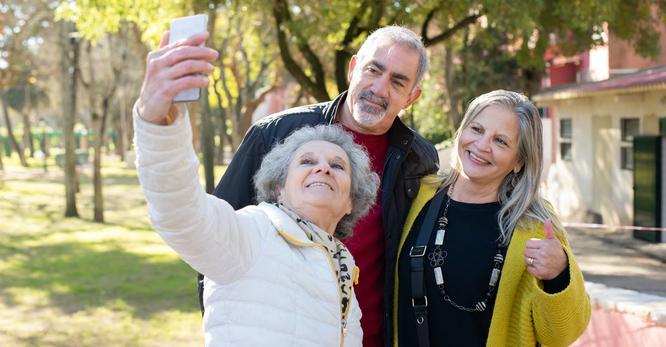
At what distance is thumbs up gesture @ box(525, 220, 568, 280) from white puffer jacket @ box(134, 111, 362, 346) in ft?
2.47

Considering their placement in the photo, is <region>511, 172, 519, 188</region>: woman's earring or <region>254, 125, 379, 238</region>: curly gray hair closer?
<region>254, 125, 379, 238</region>: curly gray hair

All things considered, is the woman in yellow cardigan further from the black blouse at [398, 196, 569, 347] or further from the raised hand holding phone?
the raised hand holding phone

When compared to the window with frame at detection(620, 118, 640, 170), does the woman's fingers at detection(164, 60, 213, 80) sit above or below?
above

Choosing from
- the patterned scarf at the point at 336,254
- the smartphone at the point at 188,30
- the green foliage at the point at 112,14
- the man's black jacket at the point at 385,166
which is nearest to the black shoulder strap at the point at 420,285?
the man's black jacket at the point at 385,166

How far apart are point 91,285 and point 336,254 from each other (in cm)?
1069

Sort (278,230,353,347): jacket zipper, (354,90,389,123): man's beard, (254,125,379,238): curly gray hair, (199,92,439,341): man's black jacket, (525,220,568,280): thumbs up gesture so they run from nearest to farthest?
(278,230,353,347): jacket zipper < (254,125,379,238): curly gray hair < (525,220,568,280): thumbs up gesture < (199,92,439,341): man's black jacket < (354,90,389,123): man's beard

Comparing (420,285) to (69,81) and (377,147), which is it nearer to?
(377,147)

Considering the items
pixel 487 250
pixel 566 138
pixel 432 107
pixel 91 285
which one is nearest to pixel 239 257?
pixel 487 250

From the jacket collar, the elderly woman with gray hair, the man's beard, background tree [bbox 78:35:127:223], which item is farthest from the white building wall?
the jacket collar

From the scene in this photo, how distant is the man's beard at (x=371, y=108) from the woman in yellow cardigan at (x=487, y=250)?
36cm

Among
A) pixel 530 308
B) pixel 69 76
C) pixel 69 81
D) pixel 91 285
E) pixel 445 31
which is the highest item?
pixel 445 31

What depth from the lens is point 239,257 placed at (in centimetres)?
236

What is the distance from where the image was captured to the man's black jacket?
3.54 meters

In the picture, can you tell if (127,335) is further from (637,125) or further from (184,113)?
(637,125)
